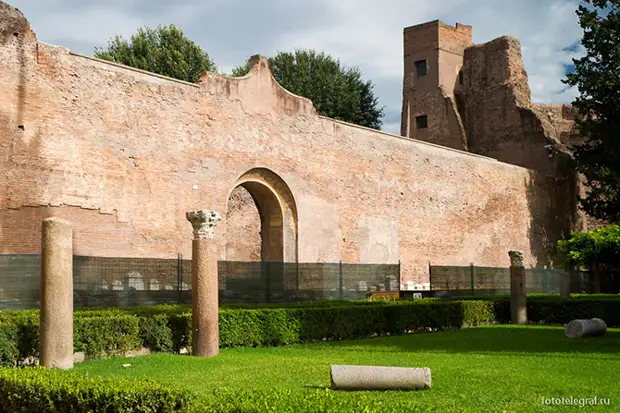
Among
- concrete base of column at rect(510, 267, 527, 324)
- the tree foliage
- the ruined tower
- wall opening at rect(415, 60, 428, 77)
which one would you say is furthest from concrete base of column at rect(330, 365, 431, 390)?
wall opening at rect(415, 60, 428, 77)

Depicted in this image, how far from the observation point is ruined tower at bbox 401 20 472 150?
34.0 m

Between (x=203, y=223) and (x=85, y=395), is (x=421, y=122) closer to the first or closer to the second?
(x=203, y=223)

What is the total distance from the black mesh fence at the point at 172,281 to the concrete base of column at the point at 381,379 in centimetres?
780

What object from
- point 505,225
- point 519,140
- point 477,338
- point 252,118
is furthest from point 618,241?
point 477,338

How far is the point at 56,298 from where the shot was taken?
28.2ft

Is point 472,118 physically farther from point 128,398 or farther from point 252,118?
point 128,398

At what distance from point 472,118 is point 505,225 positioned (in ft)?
25.8

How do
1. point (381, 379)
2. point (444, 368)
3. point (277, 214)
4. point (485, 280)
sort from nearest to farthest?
point (381, 379)
point (444, 368)
point (277, 214)
point (485, 280)

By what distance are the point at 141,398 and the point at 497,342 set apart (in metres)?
7.28

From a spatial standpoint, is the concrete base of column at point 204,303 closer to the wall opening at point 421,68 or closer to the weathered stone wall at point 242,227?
the weathered stone wall at point 242,227

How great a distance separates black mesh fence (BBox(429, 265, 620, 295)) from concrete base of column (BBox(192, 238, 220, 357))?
473 inches

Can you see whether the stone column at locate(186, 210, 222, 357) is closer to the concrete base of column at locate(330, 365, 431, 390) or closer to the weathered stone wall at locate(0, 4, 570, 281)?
the concrete base of column at locate(330, 365, 431, 390)

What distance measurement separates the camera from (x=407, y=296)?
20.7m

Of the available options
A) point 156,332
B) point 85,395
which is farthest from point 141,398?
point 156,332
